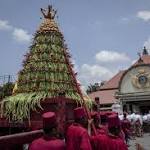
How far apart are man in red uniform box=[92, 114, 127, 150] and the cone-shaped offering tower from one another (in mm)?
3632

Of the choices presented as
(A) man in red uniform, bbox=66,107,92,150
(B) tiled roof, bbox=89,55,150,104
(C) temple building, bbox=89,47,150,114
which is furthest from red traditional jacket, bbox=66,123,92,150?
(B) tiled roof, bbox=89,55,150,104

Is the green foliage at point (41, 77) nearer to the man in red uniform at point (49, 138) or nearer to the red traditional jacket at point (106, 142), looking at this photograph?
the red traditional jacket at point (106, 142)

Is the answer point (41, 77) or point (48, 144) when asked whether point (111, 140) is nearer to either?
point (48, 144)

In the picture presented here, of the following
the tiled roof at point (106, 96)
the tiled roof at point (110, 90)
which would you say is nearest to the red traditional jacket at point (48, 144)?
the tiled roof at point (106, 96)

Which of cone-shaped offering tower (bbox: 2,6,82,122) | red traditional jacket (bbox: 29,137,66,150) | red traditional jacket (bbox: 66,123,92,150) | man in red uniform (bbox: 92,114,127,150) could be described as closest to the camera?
red traditional jacket (bbox: 29,137,66,150)

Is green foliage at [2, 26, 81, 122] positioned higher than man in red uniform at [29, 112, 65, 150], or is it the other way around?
green foliage at [2, 26, 81, 122]

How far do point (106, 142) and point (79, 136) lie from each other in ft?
1.66

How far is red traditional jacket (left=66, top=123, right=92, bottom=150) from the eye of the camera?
4.77 meters

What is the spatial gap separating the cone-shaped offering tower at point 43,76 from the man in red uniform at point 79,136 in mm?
3824

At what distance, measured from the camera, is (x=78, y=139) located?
16.0 feet

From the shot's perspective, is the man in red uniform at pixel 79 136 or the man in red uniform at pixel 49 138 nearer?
the man in red uniform at pixel 49 138

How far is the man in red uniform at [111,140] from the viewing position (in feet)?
17.1

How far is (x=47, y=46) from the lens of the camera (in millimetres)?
10906

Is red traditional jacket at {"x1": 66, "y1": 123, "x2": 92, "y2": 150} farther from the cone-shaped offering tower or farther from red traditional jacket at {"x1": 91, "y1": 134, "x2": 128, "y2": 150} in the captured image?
the cone-shaped offering tower
